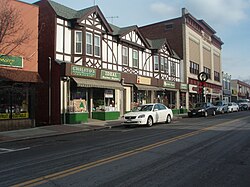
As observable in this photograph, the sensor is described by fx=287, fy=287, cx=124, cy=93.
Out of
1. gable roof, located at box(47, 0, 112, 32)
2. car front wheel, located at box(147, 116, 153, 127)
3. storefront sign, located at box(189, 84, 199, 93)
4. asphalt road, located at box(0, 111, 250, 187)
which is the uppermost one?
gable roof, located at box(47, 0, 112, 32)

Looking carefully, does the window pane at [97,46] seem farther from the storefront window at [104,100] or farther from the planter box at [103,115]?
the planter box at [103,115]

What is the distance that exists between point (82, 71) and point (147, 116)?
595 centimetres

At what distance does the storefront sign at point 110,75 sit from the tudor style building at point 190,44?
1623 cm

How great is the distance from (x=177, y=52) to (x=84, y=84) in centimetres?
2329

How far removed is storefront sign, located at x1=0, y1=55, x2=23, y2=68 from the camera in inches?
645

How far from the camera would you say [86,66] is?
70.3ft

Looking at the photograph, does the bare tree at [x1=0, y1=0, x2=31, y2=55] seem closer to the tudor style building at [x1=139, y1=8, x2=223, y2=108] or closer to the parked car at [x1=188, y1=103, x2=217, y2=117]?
the parked car at [x1=188, y1=103, x2=217, y2=117]

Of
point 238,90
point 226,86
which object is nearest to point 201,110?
point 226,86

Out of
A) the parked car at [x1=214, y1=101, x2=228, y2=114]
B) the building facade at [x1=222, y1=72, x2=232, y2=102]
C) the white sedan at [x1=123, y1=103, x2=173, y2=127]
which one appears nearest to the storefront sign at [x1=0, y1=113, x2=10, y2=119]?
the white sedan at [x1=123, y1=103, x2=173, y2=127]

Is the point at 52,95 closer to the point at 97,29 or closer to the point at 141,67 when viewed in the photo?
the point at 97,29

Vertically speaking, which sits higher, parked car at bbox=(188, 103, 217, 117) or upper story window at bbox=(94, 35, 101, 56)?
upper story window at bbox=(94, 35, 101, 56)

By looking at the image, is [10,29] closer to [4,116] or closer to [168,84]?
[4,116]

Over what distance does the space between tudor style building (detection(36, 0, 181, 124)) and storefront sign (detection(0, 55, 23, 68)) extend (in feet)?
9.79

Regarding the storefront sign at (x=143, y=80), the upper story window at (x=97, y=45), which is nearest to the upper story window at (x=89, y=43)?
the upper story window at (x=97, y=45)
